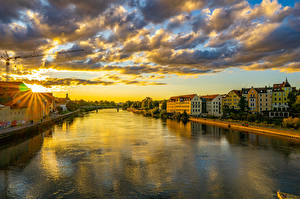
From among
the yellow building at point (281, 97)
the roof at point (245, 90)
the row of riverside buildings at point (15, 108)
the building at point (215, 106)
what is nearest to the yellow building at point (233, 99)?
the roof at point (245, 90)

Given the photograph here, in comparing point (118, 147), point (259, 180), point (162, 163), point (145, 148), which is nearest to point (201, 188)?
point (259, 180)

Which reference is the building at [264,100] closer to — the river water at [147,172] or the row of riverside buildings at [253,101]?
the row of riverside buildings at [253,101]

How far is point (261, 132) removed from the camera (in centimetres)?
4984

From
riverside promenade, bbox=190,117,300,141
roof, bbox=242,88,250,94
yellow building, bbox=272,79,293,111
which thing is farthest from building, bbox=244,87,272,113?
riverside promenade, bbox=190,117,300,141

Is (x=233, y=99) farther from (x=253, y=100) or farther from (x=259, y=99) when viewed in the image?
(x=259, y=99)

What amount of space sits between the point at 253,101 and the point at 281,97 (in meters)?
9.29

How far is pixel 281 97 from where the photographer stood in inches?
3068

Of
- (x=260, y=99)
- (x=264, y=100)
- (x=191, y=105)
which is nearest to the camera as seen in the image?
(x=264, y=100)

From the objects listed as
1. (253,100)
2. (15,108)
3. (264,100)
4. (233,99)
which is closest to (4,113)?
(15,108)

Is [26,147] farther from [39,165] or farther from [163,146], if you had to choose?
[163,146]

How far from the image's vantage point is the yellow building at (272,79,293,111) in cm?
7706

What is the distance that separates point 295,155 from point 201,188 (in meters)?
18.8

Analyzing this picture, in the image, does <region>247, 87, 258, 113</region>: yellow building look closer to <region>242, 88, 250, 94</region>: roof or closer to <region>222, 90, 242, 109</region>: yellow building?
<region>242, 88, 250, 94</region>: roof

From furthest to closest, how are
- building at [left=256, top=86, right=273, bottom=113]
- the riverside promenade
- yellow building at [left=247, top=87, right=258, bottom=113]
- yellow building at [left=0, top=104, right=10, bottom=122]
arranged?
yellow building at [left=247, top=87, right=258, bottom=113] → building at [left=256, top=86, right=273, bottom=113] → yellow building at [left=0, top=104, right=10, bottom=122] → the riverside promenade
